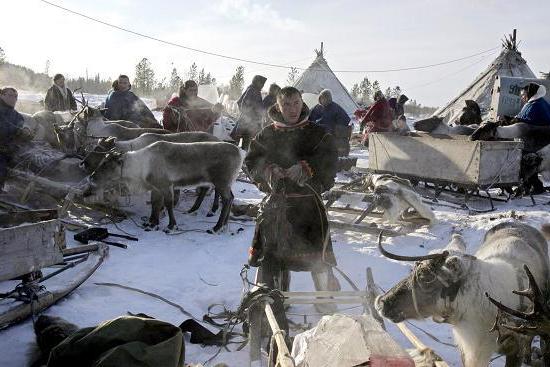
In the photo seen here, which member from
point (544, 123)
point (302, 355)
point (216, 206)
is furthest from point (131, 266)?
point (544, 123)

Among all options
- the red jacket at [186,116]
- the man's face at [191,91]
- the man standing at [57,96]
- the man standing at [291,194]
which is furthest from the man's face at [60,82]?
the man standing at [291,194]

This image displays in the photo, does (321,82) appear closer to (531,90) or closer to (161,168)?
(531,90)

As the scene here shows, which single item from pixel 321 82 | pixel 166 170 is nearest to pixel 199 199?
pixel 166 170

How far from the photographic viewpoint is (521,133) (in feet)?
27.9

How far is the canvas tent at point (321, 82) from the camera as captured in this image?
81.6 feet

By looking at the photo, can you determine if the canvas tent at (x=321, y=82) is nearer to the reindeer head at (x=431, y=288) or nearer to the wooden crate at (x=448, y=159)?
the wooden crate at (x=448, y=159)

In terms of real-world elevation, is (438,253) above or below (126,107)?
below

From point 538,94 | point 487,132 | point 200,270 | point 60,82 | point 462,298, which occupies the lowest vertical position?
point 200,270

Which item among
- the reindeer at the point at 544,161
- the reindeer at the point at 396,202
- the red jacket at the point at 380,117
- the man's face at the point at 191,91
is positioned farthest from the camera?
the red jacket at the point at 380,117

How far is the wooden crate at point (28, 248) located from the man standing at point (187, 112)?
5.87m

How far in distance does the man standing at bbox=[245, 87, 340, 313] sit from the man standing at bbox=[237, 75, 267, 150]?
6187mm

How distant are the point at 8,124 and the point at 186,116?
3318 mm

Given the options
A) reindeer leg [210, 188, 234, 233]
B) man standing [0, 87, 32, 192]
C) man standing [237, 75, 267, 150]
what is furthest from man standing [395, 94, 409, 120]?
man standing [0, 87, 32, 192]

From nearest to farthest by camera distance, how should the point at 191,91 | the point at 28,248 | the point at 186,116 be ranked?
1. the point at 28,248
2. the point at 191,91
3. the point at 186,116
